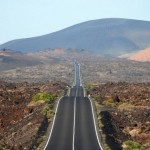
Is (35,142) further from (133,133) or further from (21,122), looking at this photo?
(21,122)

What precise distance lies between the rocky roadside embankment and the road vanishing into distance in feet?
6.90

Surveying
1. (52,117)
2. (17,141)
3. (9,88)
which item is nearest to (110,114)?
(52,117)

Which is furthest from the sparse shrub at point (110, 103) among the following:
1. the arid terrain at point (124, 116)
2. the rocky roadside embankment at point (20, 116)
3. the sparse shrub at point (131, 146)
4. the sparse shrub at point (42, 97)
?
the sparse shrub at point (131, 146)

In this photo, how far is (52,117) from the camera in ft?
258

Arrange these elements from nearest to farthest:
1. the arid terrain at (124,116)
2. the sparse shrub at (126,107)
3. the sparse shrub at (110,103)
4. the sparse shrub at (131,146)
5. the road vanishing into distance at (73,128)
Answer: the sparse shrub at (131,146) < the road vanishing into distance at (73,128) < the arid terrain at (124,116) < the sparse shrub at (126,107) < the sparse shrub at (110,103)

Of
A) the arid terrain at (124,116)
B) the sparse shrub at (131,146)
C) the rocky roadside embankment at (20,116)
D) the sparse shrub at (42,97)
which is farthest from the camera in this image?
the sparse shrub at (42,97)

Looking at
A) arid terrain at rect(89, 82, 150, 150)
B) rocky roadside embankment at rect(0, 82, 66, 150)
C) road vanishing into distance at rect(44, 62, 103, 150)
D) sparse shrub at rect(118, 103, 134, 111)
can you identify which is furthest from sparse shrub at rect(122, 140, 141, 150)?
sparse shrub at rect(118, 103, 134, 111)

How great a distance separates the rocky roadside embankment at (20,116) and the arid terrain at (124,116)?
909cm

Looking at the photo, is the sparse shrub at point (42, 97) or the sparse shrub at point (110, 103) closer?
the sparse shrub at point (110, 103)

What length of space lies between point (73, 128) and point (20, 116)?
22832mm

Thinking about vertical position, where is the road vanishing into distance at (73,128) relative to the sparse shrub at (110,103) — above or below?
above

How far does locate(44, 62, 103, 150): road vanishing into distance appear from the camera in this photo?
191 ft

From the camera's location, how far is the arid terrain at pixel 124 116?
208 feet

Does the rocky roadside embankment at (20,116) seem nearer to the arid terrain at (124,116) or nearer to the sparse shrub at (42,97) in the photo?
the sparse shrub at (42,97)
